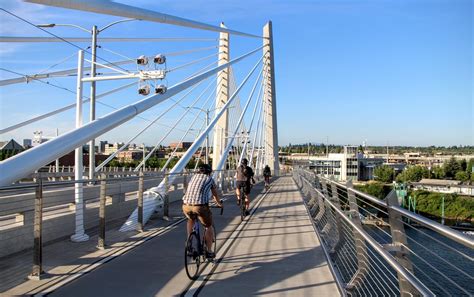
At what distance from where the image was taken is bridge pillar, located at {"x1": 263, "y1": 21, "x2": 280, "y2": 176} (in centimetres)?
4550

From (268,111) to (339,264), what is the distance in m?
42.1

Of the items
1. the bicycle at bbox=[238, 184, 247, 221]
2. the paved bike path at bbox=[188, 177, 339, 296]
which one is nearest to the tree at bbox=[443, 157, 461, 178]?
the bicycle at bbox=[238, 184, 247, 221]

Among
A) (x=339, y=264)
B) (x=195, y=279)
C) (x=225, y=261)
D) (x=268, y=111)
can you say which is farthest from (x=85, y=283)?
(x=268, y=111)

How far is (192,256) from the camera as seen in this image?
20.5 ft

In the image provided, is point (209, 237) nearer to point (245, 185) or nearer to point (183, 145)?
point (245, 185)

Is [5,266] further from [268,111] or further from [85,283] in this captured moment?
[268,111]

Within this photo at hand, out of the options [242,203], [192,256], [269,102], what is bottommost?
[192,256]

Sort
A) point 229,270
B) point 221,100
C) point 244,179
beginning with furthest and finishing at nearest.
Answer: point 221,100 → point 244,179 → point 229,270

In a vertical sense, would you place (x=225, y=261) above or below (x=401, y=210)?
below

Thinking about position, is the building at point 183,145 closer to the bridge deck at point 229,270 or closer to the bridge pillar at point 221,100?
the bridge pillar at point 221,100

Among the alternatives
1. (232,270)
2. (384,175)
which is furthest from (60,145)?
(384,175)

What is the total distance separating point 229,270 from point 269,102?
143ft

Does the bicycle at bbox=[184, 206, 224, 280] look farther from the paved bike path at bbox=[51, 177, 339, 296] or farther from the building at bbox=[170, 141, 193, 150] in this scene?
the building at bbox=[170, 141, 193, 150]

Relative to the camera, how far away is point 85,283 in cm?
568
